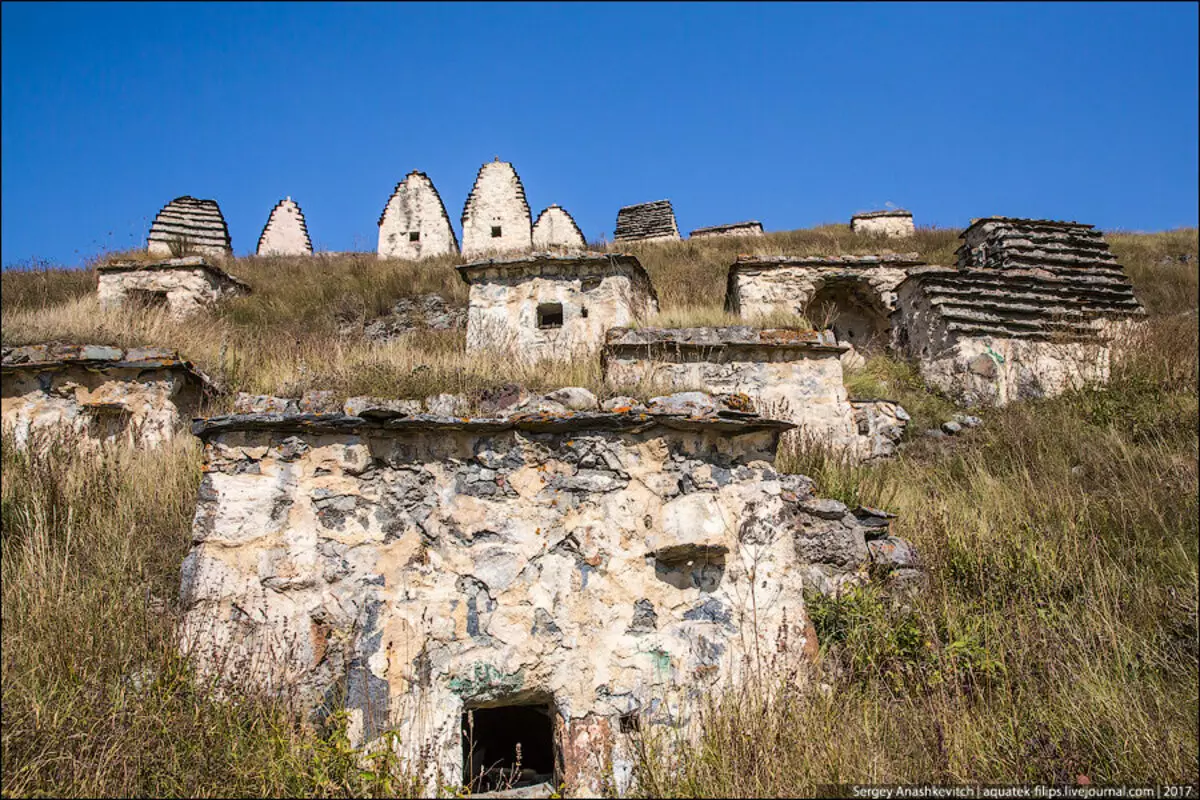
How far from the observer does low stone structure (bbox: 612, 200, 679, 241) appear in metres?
24.9

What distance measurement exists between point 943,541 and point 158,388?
327 inches

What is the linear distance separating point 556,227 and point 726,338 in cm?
1395

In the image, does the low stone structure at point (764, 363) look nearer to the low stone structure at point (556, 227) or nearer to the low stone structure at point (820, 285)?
the low stone structure at point (820, 285)

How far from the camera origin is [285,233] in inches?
900

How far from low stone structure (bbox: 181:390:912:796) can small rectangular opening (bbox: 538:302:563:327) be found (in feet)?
24.8

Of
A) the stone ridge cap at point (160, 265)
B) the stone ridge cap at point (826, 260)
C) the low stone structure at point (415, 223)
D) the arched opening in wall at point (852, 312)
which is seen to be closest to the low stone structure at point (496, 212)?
the low stone structure at point (415, 223)

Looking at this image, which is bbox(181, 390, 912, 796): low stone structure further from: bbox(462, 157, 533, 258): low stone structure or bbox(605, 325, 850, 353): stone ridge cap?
bbox(462, 157, 533, 258): low stone structure

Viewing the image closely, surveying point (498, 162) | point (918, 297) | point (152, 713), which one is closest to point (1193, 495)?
point (918, 297)

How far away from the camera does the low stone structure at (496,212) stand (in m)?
20.0

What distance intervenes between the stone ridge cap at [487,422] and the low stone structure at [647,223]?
20150 millimetres

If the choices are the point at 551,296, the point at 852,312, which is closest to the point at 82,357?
the point at 551,296

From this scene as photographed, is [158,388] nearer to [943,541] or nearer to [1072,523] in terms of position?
[943,541]

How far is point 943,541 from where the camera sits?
19.6ft

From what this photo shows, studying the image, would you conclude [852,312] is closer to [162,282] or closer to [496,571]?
[496,571]
